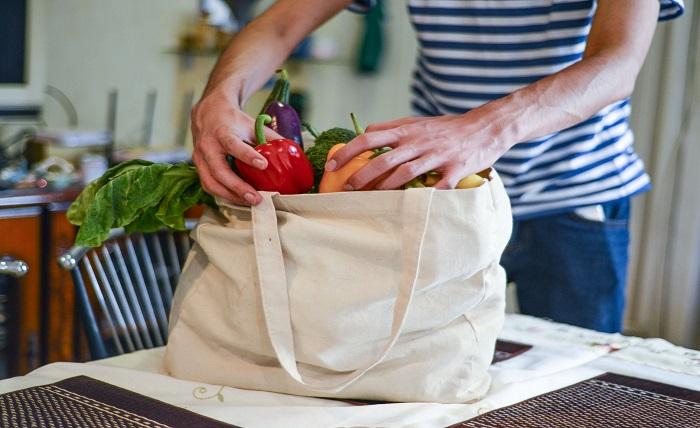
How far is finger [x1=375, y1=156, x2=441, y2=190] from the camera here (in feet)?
2.66

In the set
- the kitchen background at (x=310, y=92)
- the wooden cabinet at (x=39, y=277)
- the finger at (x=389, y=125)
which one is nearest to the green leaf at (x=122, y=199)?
the finger at (x=389, y=125)

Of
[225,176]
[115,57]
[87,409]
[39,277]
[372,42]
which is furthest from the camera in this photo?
[372,42]

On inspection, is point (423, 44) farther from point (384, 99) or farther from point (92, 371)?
point (384, 99)

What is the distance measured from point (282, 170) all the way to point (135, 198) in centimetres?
17

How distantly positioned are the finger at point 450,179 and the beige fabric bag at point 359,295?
0.10 ft

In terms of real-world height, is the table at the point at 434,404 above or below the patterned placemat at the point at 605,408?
below

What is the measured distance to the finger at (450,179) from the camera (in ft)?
2.69

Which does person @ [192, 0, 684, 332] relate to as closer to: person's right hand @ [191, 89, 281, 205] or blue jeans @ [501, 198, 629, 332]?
blue jeans @ [501, 198, 629, 332]

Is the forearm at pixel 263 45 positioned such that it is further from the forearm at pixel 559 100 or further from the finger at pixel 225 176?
the forearm at pixel 559 100

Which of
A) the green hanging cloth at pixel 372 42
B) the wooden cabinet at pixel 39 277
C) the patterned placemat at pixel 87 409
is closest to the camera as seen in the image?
the patterned placemat at pixel 87 409

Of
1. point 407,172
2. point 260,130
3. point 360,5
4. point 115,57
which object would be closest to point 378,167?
point 407,172

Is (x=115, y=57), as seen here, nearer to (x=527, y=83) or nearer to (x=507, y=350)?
(x=527, y=83)

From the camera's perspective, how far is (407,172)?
31.9 inches

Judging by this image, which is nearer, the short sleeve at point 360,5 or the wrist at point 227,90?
the wrist at point 227,90
